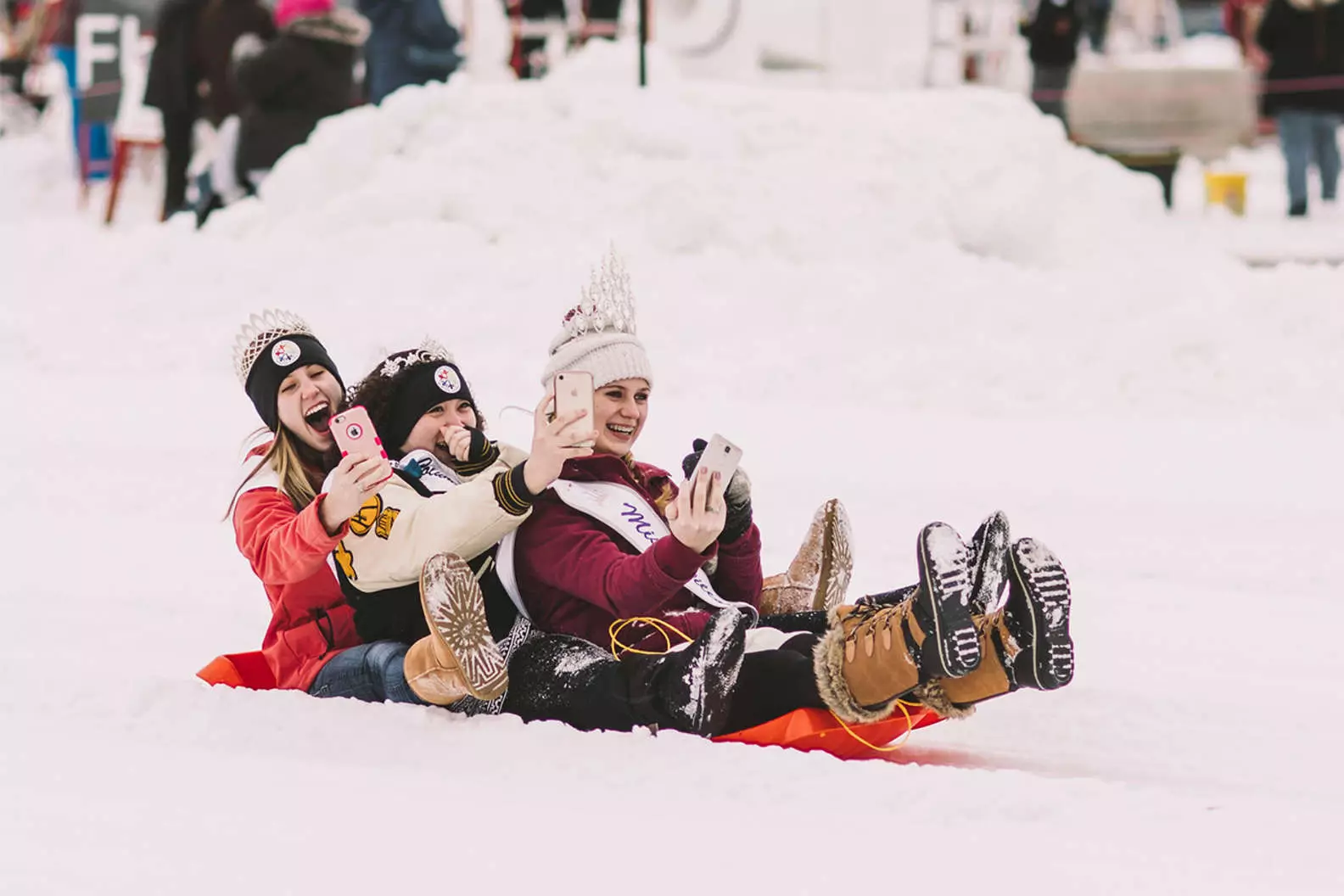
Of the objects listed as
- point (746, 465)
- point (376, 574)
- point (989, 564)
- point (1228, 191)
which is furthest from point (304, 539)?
point (1228, 191)

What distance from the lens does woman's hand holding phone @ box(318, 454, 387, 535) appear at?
3170 mm

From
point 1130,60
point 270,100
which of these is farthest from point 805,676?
point 1130,60

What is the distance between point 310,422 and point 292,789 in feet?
2.96

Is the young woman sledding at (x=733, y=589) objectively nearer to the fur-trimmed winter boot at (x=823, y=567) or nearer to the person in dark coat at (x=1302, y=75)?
the fur-trimmed winter boot at (x=823, y=567)

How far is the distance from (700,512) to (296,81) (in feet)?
25.1

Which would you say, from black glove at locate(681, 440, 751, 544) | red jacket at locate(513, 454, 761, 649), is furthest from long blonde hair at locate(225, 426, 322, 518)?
black glove at locate(681, 440, 751, 544)

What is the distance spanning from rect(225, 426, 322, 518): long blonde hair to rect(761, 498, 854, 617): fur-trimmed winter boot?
1104 millimetres

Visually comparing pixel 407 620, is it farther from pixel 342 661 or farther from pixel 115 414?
pixel 115 414

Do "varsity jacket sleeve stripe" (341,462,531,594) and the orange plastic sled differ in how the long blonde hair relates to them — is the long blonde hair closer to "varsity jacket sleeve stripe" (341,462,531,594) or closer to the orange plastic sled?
"varsity jacket sleeve stripe" (341,462,531,594)

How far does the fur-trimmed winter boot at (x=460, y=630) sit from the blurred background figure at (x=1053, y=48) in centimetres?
1098

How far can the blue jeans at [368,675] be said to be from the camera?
11.4 feet

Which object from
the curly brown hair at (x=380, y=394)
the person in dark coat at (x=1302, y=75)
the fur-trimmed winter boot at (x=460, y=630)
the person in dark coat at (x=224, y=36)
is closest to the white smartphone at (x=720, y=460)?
the fur-trimmed winter boot at (x=460, y=630)

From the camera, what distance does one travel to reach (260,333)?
3723 millimetres

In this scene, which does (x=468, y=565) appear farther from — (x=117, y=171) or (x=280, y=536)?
(x=117, y=171)
